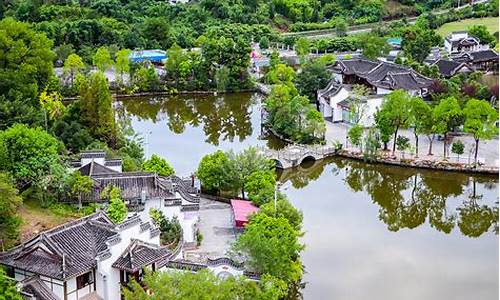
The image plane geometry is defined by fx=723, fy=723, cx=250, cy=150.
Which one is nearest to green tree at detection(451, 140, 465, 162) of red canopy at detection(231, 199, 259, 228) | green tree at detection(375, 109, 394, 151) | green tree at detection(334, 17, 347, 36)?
green tree at detection(375, 109, 394, 151)

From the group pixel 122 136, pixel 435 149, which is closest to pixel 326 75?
pixel 435 149

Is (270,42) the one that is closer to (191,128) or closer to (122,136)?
(191,128)

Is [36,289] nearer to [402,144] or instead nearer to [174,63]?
[402,144]

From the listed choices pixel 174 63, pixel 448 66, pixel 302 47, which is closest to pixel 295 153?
pixel 174 63

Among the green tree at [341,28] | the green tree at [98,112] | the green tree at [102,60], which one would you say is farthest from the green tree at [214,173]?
the green tree at [341,28]

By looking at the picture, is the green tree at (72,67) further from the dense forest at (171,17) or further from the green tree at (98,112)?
the green tree at (98,112)

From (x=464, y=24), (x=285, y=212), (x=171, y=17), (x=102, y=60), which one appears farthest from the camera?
(x=464, y=24)

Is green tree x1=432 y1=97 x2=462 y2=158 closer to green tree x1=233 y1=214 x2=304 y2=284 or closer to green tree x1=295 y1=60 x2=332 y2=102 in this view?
green tree x1=295 y1=60 x2=332 y2=102
